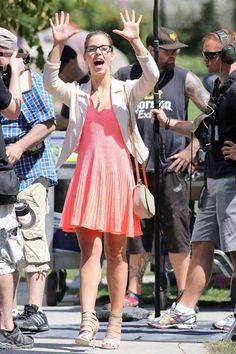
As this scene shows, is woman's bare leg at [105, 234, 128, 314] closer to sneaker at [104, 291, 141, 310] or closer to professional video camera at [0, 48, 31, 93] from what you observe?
professional video camera at [0, 48, 31, 93]

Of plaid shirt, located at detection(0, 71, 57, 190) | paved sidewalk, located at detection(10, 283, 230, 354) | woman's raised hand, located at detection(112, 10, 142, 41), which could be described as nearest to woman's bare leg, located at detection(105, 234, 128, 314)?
paved sidewalk, located at detection(10, 283, 230, 354)

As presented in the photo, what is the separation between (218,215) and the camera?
27.9 feet

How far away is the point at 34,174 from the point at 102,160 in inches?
40.9

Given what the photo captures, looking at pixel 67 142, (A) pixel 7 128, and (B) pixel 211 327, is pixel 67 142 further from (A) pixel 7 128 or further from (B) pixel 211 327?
(B) pixel 211 327

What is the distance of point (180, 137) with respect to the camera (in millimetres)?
10180

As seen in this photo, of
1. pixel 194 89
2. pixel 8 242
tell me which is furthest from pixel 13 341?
pixel 194 89

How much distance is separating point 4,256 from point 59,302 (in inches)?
156

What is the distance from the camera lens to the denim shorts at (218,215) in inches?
331

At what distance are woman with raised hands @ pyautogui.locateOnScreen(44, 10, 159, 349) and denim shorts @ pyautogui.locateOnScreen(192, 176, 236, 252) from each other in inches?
22.2

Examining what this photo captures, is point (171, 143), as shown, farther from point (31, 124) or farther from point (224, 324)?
point (224, 324)

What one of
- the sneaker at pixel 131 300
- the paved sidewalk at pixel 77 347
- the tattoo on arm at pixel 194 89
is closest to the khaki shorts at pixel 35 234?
the paved sidewalk at pixel 77 347

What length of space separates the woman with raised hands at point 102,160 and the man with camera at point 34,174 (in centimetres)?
76

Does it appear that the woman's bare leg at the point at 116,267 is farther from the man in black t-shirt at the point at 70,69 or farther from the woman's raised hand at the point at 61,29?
the man in black t-shirt at the point at 70,69

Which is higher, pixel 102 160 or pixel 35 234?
pixel 102 160
